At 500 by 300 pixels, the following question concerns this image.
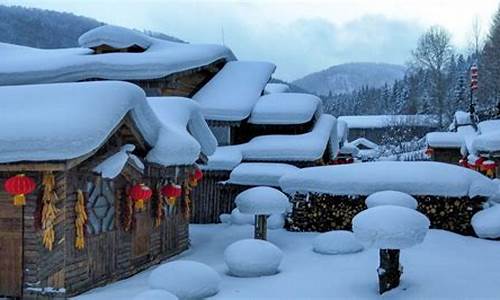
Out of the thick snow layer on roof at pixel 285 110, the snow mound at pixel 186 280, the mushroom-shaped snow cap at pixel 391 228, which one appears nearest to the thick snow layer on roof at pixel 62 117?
the snow mound at pixel 186 280

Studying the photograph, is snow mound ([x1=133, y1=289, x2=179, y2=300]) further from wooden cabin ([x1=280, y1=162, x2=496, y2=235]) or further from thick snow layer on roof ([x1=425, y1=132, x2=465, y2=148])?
thick snow layer on roof ([x1=425, y1=132, x2=465, y2=148])

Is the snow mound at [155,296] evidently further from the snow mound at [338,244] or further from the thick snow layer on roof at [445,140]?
the thick snow layer on roof at [445,140]

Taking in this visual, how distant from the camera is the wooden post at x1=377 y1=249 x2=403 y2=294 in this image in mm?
9922

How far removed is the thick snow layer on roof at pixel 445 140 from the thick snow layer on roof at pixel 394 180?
49.5 ft

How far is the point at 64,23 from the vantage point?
78.4 metres

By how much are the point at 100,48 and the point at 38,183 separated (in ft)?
47.5

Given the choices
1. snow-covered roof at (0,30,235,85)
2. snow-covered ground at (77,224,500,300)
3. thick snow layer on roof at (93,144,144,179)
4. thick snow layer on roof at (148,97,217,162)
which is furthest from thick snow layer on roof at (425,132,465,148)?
thick snow layer on roof at (93,144,144,179)

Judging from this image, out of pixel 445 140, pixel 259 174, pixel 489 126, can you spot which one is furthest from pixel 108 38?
pixel 445 140

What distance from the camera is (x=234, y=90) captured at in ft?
79.2

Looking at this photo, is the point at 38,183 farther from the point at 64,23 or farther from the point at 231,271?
the point at 64,23

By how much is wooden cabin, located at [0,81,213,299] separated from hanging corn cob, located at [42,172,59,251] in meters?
0.02

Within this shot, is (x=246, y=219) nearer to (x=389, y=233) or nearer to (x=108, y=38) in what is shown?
(x=108, y=38)

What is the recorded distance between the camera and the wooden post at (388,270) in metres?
9.92

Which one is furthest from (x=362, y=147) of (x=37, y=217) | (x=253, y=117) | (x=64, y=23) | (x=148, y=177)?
(x=37, y=217)
